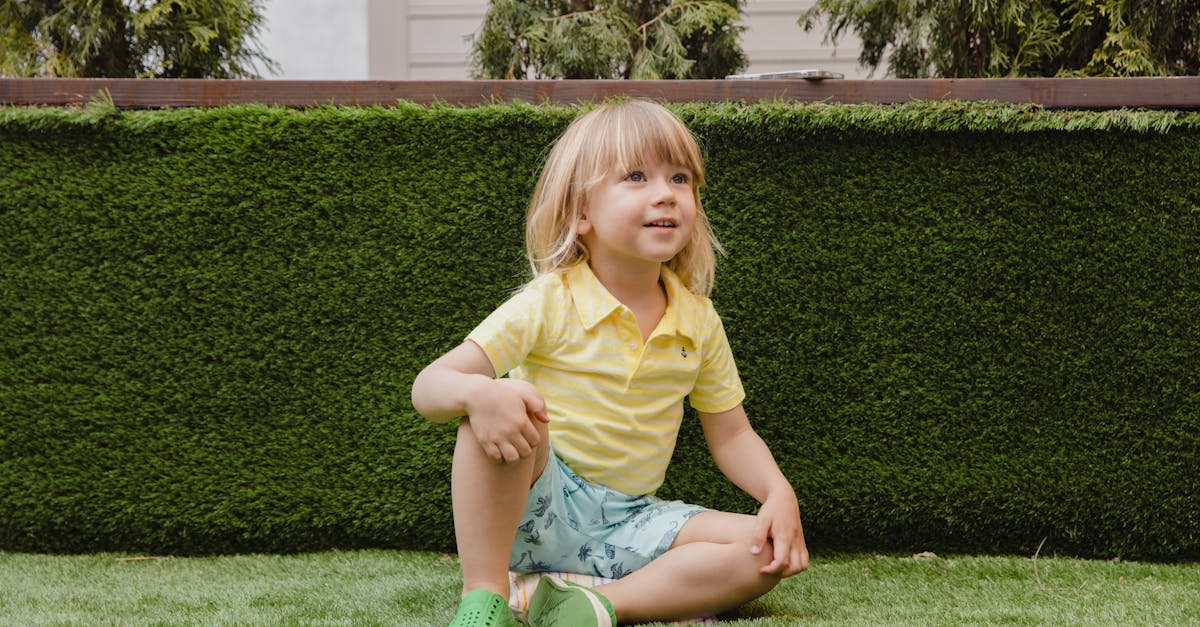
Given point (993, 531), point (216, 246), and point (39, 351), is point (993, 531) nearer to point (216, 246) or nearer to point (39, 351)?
point (216, 246)

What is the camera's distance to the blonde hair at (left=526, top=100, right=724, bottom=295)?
1.92 m

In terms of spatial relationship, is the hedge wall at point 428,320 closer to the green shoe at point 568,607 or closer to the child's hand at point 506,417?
the green shoe at point 568,607

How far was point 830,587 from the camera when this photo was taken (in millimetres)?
2178

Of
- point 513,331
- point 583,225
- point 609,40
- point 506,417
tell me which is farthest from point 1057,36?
point 506,417

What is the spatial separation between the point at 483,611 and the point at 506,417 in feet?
1.13

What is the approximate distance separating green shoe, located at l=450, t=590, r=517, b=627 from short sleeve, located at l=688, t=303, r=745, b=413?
2.23 feet

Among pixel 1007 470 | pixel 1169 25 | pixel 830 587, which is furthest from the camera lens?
pixel 1169 25

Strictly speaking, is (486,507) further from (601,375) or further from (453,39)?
(453,39)

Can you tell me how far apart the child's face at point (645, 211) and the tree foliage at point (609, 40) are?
2.07 m

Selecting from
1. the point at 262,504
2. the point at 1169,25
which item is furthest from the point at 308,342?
the point at 1169,25

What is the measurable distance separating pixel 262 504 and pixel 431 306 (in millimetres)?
690

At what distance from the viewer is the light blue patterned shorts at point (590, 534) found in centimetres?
187

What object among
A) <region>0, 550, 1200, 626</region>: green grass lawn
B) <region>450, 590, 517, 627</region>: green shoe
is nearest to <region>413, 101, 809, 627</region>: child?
<region>450, 590, 517, 627</region>: green shoe

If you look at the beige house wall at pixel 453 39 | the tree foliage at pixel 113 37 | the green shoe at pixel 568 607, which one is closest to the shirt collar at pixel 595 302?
the green shoe at pixel 568 607
